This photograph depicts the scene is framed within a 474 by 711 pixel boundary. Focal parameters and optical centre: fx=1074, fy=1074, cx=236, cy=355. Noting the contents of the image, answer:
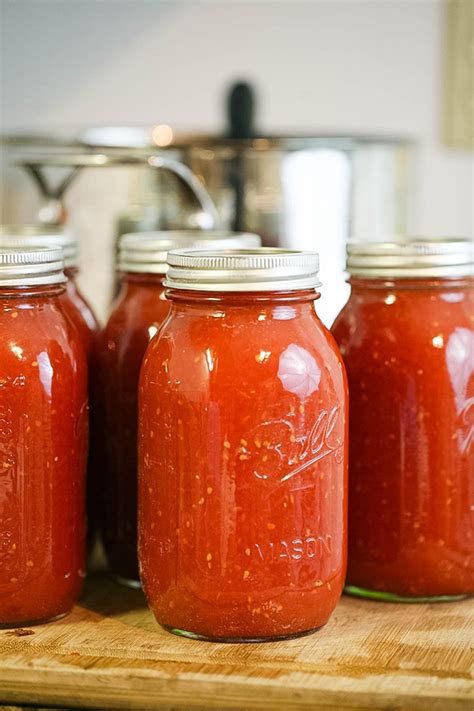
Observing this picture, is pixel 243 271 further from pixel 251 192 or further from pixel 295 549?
pixel 251 192

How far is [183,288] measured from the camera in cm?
73

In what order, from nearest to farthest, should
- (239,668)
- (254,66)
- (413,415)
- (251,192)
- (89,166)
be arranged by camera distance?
(239,668) → (413,415) → (89,166) → (251,192) → (254,66)

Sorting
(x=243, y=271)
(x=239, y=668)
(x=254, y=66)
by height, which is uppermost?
(x=254, y=66)

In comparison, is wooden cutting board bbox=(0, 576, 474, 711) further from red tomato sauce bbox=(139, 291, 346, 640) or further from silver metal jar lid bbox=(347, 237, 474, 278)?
silver metal jar lid bbox=(347, 237, 474, 278)

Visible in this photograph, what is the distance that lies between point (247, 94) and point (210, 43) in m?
0.57

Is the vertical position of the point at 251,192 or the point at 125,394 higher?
the point at 251,192

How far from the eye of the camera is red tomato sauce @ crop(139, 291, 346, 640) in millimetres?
708

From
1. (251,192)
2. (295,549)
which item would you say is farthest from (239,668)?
(251,192)

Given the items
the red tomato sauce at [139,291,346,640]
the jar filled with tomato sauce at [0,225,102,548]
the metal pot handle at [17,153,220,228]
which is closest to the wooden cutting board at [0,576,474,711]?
the red tomato sauce at [139,291,346,640]

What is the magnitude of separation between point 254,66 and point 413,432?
127cm

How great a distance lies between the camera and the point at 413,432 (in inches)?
31.8

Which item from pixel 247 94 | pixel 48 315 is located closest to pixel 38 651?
pixel 48 315

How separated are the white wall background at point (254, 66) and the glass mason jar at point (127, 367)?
1.12 meters

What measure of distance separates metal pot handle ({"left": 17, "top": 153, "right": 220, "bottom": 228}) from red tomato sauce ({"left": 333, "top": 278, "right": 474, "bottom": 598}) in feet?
1.22
